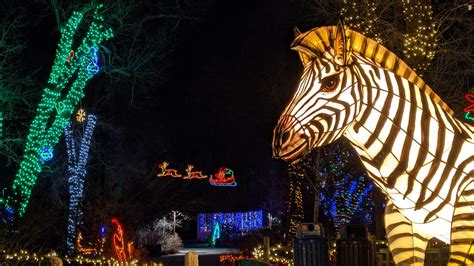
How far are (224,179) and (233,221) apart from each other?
3.42 m

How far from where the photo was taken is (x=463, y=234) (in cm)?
498

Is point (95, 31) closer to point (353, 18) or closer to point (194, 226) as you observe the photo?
point (353, 18)

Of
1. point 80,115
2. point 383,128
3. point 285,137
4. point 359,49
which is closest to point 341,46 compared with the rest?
point 359,49

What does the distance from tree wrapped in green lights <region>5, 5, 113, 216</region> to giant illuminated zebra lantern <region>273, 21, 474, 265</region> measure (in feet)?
55.9

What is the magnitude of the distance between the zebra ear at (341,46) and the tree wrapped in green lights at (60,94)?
17.2 m

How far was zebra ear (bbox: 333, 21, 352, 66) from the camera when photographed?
518 cm

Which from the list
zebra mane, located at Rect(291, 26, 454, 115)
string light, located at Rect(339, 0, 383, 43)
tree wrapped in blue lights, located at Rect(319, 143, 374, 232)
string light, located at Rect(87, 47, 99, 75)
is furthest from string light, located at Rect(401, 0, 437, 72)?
string light, located at Rect(87, 47, 99, 75)

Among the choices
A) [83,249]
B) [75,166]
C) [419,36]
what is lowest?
[83,249]

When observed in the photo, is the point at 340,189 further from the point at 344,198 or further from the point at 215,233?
the point at 215,233

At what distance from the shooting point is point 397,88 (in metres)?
5.43

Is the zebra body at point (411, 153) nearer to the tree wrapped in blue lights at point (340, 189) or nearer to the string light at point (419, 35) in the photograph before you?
the string light at point (419, 35)

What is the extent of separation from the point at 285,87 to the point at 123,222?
8433 mm

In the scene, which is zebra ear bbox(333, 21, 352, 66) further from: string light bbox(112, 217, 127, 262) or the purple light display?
the purple light display

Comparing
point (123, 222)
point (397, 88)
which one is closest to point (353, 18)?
point (397, 88)
